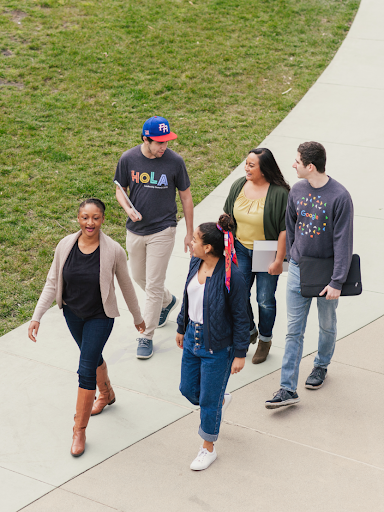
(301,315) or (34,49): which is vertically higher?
(34,49)

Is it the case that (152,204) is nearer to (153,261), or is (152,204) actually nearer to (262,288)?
(153,261)

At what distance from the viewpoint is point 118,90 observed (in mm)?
11117

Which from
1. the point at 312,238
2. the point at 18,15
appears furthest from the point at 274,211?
the point at 18,15

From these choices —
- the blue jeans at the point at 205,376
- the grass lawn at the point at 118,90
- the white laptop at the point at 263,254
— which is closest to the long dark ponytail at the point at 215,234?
the blue jeans at the point at 205,376

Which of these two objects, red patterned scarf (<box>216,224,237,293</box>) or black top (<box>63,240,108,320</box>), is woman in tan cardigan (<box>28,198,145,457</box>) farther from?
red patterned scarf (<box>216,224,237,293</box>)

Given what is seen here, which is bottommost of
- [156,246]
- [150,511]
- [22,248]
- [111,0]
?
[150,511]

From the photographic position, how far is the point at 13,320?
20.9 ft

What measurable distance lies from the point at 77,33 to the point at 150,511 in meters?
10.7

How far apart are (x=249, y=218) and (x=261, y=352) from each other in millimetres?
1319

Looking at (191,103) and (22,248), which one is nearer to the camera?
(22,248)

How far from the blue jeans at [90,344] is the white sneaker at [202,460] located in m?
0.92

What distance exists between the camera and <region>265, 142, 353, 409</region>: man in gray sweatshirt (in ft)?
14.9

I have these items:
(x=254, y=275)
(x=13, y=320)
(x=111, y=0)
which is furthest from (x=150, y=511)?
(x=111, y=0)

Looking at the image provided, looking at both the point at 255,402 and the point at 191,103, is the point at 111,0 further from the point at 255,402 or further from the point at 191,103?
the point at 255,402
